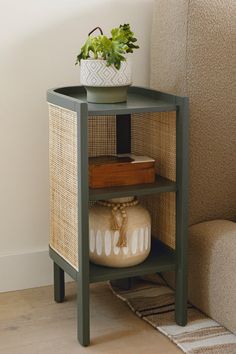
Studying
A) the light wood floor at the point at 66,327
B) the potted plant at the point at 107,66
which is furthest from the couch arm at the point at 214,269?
the potted plant at the point at 107,66

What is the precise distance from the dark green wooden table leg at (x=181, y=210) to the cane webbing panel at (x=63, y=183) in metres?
0.31

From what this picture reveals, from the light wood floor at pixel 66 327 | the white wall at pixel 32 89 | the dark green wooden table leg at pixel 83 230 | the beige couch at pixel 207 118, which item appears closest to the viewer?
the dark green wooden table leg at pixel 83 230

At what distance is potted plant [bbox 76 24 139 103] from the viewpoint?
1915mm

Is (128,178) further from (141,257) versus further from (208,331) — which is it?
(208,331)

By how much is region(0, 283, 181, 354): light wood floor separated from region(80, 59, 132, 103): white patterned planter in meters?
0.67

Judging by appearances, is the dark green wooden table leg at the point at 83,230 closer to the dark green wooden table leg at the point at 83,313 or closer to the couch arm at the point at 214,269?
the dark green wooden table leg at the point at 83,313

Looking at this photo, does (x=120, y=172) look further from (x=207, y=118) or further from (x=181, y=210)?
(x=207, y=118)

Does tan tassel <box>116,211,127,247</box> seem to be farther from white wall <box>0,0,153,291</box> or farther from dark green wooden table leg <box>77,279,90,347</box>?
white wall <box>0,0,153,291</box>

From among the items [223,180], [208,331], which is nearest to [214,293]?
[208,331]

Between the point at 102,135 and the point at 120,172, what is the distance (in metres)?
0.31

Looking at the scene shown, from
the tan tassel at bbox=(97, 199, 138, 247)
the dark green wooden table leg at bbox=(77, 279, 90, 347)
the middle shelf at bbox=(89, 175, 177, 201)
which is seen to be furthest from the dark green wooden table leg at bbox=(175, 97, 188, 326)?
the dark green wooden table leg at bbox=(77, 279, 90, 347)

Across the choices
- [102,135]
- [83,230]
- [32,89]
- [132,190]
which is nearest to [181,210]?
[132,190]

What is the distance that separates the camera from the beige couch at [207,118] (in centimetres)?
205

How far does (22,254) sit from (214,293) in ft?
2.22
